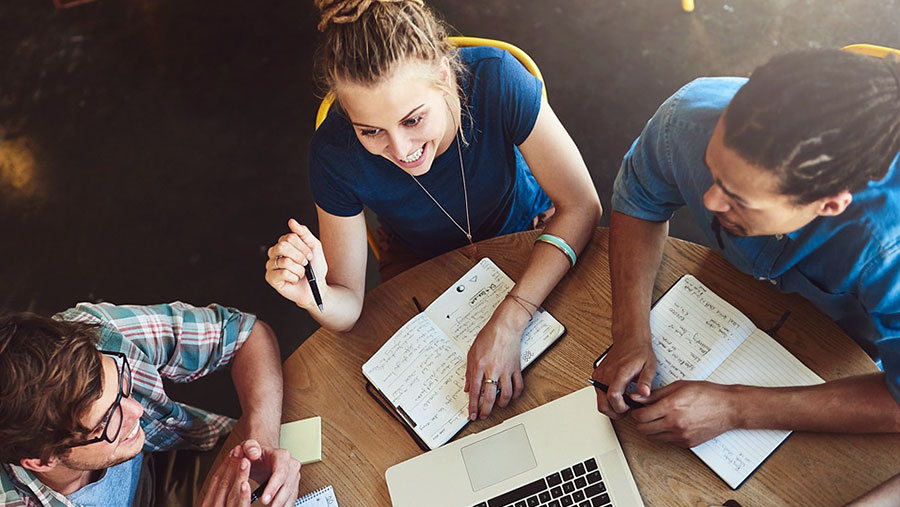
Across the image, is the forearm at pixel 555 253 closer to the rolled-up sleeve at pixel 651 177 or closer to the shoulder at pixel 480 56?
the rolled-up sleeve at pixel 651 177

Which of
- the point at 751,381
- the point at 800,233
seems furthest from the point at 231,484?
the point at 800,233

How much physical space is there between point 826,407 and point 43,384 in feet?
4.02

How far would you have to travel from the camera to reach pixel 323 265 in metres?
1.28

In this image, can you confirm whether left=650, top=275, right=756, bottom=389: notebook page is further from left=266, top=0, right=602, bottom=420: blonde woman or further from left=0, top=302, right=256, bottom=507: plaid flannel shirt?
left=0, top=302, right=256, bottom=507: plaid flannel shirt

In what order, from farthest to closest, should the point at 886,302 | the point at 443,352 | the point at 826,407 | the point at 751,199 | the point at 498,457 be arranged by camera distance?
the point at 443,352 → the point at 498,457 → the point at 826,407 → the point at 886,302 → the point at 751,199

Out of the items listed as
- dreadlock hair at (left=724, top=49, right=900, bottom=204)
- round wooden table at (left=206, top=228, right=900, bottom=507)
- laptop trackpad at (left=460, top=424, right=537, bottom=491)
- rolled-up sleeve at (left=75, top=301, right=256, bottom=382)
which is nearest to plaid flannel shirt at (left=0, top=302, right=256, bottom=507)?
rolled-up sleeve at (left=75, top=301, right=256, bottom=382)

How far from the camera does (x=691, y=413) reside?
107cm

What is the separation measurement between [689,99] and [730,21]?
1.70 metres

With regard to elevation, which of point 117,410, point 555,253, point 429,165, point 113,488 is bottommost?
point 113,488

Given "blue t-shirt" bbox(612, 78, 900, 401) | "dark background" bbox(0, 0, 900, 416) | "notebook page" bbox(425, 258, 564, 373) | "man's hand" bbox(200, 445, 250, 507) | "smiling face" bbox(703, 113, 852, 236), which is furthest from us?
"dark background" bbox(0, 0, 900, 416)

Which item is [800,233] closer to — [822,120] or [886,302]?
[886,302]

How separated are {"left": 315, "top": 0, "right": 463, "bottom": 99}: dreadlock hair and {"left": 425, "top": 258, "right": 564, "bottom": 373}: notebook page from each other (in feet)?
1.43

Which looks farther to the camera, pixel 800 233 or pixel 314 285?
pixel 314 285

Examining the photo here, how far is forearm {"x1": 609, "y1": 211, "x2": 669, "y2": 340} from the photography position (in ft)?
3.92
